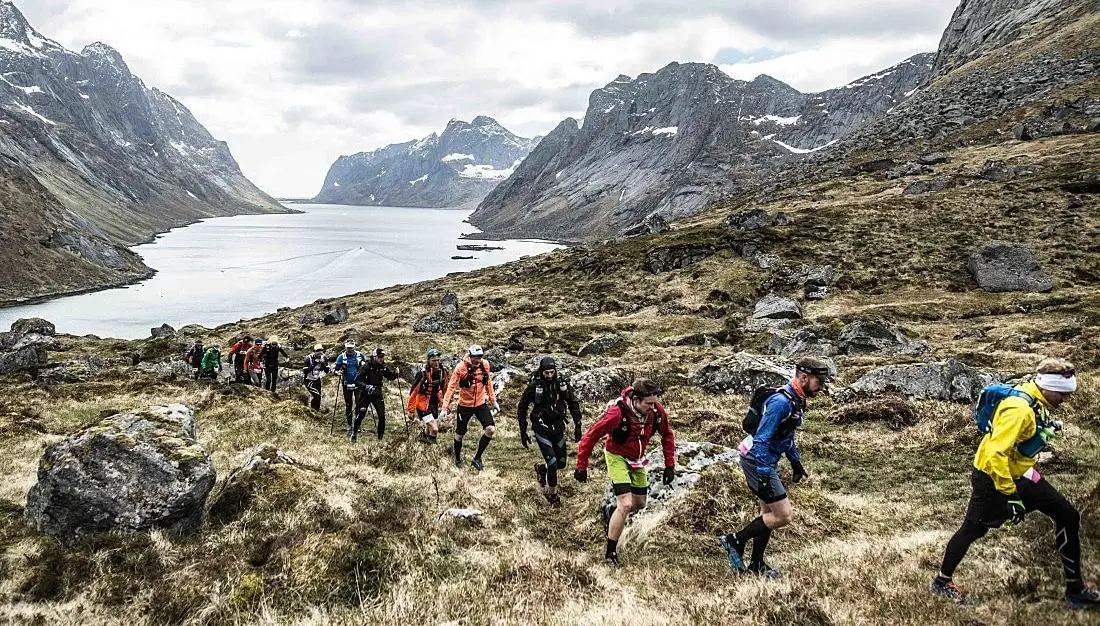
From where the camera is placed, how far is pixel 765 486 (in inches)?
299

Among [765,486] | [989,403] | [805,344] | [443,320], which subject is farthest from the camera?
[443,320]

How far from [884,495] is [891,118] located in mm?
122009

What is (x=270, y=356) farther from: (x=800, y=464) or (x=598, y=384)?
(x=800, y=464)

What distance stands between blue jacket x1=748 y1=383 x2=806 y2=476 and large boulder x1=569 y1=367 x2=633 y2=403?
54.4 ft

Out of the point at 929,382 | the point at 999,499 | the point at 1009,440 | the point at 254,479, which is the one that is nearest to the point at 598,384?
the point at 929,382

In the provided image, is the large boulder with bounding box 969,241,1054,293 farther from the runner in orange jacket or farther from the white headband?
the white headband

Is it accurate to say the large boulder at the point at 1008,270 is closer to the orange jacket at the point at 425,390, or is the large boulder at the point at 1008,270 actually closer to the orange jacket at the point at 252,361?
the orange jacket at the point at 425,390

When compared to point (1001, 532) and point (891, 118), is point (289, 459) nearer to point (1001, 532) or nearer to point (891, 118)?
point (1001, 532)

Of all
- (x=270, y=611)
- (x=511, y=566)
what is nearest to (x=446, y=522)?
(x=511, y=566)

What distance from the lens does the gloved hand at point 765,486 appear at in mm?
7559

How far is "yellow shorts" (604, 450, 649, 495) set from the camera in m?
8.75

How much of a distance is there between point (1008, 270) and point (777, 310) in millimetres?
16266

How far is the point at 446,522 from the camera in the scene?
10477 mm

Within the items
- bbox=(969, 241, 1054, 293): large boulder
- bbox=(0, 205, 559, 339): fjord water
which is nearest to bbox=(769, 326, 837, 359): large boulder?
bbox=(969, 241, 1054, 293): large boulder
